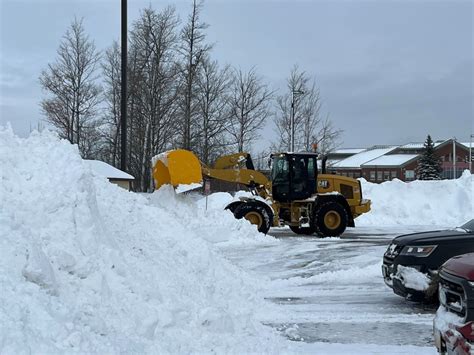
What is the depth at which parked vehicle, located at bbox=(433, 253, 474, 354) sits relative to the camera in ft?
13.0

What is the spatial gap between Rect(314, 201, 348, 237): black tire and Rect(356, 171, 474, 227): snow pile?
6.82 m

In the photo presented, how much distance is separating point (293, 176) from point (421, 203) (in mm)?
11238

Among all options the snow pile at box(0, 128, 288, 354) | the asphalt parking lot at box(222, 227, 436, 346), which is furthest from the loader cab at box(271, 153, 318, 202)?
the snow pile at box(0, 128, 288, 354)

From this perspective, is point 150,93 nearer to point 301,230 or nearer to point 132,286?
point 301,230

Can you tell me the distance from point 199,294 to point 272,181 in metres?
11.0

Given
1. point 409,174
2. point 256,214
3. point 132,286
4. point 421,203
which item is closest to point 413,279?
point 132,286

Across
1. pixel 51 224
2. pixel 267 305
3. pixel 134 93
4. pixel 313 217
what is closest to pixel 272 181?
pixel 313 217

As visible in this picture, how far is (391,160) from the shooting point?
88875 millimetres

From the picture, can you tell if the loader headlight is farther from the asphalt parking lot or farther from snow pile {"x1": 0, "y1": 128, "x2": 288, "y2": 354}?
snow pile {"x1": 0, "y1": 128, "x2": 288, "y2": 354}

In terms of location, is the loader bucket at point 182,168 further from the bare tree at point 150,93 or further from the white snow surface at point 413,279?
the bare tree at point 150,93

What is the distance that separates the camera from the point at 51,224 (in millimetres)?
6086

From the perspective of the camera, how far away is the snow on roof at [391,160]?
87.3 meters

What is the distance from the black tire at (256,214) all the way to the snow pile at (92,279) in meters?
7.33

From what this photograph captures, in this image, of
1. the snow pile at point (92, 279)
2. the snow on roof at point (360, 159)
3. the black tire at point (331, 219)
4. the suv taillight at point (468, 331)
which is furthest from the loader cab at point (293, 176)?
the snow on roof at point (360, 159)
